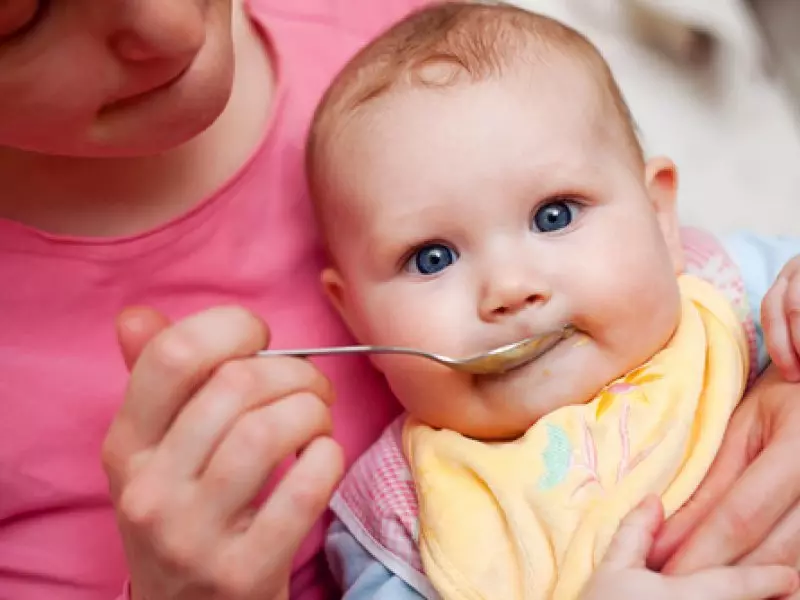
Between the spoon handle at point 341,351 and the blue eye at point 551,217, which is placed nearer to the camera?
the spoon handle at point 341,351

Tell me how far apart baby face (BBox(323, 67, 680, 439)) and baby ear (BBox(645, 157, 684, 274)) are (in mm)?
72

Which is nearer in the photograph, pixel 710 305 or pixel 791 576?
pixel 791 576

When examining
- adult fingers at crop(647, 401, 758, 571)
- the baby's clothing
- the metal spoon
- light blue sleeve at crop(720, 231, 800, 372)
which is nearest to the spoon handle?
the metal spoon

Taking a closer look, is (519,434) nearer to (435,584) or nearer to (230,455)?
(435,584)

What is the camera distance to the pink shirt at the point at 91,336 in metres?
0.88

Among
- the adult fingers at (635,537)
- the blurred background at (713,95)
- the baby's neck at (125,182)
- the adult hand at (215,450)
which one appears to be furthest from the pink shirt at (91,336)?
the blurred background at (713,95)

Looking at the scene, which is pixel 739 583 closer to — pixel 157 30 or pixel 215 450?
pixel 215 450

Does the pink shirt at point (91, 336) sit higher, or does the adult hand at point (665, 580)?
the adult hand at point (665, 580)

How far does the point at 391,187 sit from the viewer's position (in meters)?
0.85

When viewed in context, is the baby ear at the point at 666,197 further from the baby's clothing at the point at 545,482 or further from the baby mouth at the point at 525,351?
the baby mouth at the point at 525,351

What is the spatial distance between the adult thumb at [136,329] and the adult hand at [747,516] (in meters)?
0.41

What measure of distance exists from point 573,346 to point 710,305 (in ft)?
0.62

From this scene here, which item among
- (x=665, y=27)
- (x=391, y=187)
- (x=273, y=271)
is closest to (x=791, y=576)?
(x=391, y=187)

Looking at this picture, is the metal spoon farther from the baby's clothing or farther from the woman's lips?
the woman's lips
